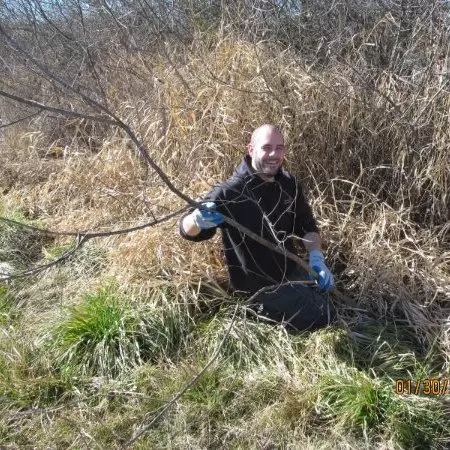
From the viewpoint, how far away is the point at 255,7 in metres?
3.87

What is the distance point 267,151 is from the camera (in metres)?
2.58

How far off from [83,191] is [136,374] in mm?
2279

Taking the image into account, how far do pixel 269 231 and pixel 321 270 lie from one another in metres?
0.34

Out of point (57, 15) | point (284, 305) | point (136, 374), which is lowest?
point (284, 305)

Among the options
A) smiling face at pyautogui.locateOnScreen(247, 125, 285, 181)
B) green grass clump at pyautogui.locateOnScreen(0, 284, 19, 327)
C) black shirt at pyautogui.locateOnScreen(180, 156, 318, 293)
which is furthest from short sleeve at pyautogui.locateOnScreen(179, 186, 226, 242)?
green grass clump at pyautogui.locateOnScreen(0, 284, 19, 327)

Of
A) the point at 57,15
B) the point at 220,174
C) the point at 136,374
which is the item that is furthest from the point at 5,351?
the point at 57,15

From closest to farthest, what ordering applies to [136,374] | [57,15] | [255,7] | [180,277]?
[136,374] → [180,277] → [255,7] → [57,15]

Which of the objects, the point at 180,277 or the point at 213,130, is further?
the point at 213,130

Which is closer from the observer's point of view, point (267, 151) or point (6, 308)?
point (267, 151)

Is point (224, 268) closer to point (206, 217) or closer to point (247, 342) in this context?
point (247, 342)

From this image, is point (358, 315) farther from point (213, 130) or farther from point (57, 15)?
point (57, 15)

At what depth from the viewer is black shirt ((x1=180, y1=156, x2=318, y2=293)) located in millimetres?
2561
